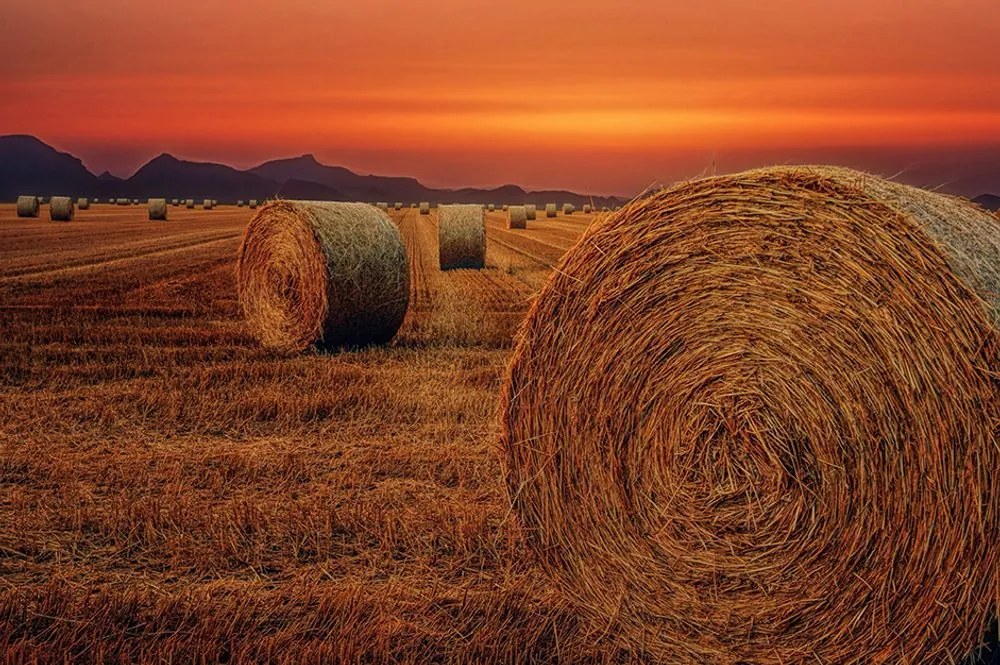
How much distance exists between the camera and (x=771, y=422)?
462 centimetres

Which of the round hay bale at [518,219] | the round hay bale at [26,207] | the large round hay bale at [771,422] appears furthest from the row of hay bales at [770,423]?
the round hay bale at [26,207]

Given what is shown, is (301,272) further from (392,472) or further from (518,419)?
(518,419)

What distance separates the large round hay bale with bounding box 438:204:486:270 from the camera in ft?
74.9

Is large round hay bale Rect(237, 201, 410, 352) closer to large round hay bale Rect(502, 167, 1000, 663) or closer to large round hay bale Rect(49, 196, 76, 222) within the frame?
large round hay bale Rect(502, 167, 1000, 663)

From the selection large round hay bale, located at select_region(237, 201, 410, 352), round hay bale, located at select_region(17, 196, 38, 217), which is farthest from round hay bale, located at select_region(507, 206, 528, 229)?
large round hay bale, located at select_region(237, 201, 410, 352)

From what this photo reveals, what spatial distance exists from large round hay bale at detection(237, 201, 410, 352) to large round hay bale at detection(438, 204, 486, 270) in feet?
31.1

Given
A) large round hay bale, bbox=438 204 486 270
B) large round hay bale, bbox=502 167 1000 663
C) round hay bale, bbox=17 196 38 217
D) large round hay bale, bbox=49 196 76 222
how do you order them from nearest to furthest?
large round hay bale, bbox=502 167 1000 663 → large round hay bale, bbox=438 204 486 270 → large round hay bale, bbox=49 196 76 222 → round hay bale, bbox=17 196 38 217

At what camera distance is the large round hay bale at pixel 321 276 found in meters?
12.2

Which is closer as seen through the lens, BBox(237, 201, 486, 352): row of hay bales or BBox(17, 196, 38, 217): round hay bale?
BBox(237, 201, 486, 352): row of hay bales

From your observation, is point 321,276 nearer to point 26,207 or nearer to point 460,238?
point 460,238

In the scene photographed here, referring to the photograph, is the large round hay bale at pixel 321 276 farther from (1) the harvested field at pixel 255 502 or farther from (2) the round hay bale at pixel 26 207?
(2) the round hay bale at pixel 26 207

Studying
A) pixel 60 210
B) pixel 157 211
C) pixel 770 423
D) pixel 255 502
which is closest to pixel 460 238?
pixel 255 502

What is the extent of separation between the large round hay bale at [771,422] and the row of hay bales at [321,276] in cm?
707

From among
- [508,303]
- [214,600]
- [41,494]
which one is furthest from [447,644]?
[508,303]
